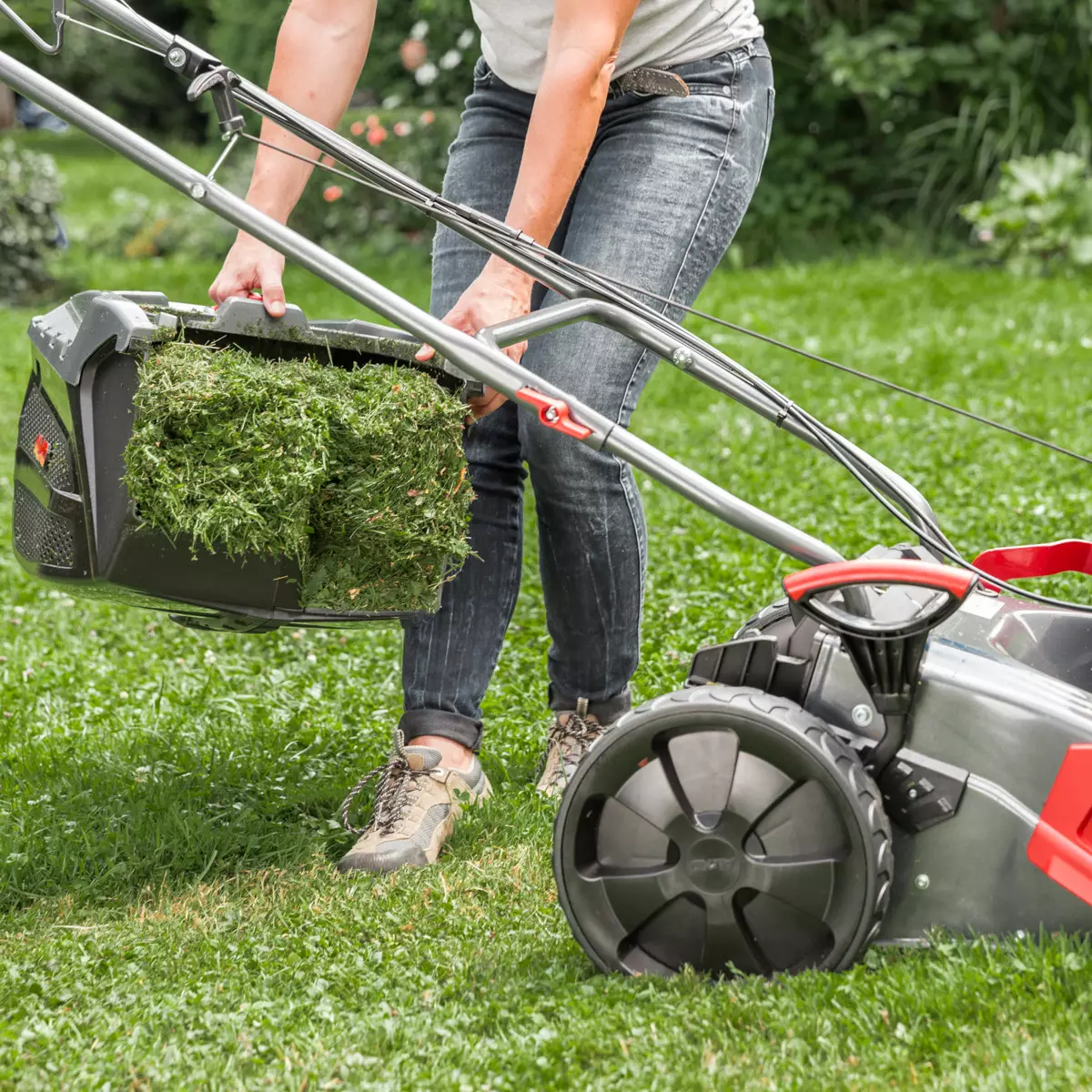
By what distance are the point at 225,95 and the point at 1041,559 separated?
1.48 m

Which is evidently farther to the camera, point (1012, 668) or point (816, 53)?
point (816, 53)

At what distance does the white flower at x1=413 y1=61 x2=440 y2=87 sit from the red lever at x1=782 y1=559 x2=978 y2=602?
10.1 meters

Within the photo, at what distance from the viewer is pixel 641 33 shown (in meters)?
2.71

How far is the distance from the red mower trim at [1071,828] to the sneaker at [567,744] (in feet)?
3.63

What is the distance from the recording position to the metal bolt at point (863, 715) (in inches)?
83.4

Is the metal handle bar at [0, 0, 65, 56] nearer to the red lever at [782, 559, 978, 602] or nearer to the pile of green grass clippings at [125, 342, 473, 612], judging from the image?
the pile of green grass clippings at [125, 342, 473, 612]

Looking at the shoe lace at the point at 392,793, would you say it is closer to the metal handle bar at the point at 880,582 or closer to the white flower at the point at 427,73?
the metal handle bar at the point at 880,582

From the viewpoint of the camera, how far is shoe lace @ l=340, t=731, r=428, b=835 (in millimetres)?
2771

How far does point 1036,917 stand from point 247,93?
164cm

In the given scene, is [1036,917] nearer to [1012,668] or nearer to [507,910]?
[1012,668]

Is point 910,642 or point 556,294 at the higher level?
point 556,294

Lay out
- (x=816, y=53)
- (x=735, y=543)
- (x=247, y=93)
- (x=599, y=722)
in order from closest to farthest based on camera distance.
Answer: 1. (x=247, y=93)
2. (x=599, y=722)
3. (x=735, y=543)
4. (x=816, y=53)

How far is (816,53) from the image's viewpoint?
10.3 meters

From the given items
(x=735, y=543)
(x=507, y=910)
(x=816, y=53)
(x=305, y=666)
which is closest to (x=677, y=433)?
(x=735, y=543)
